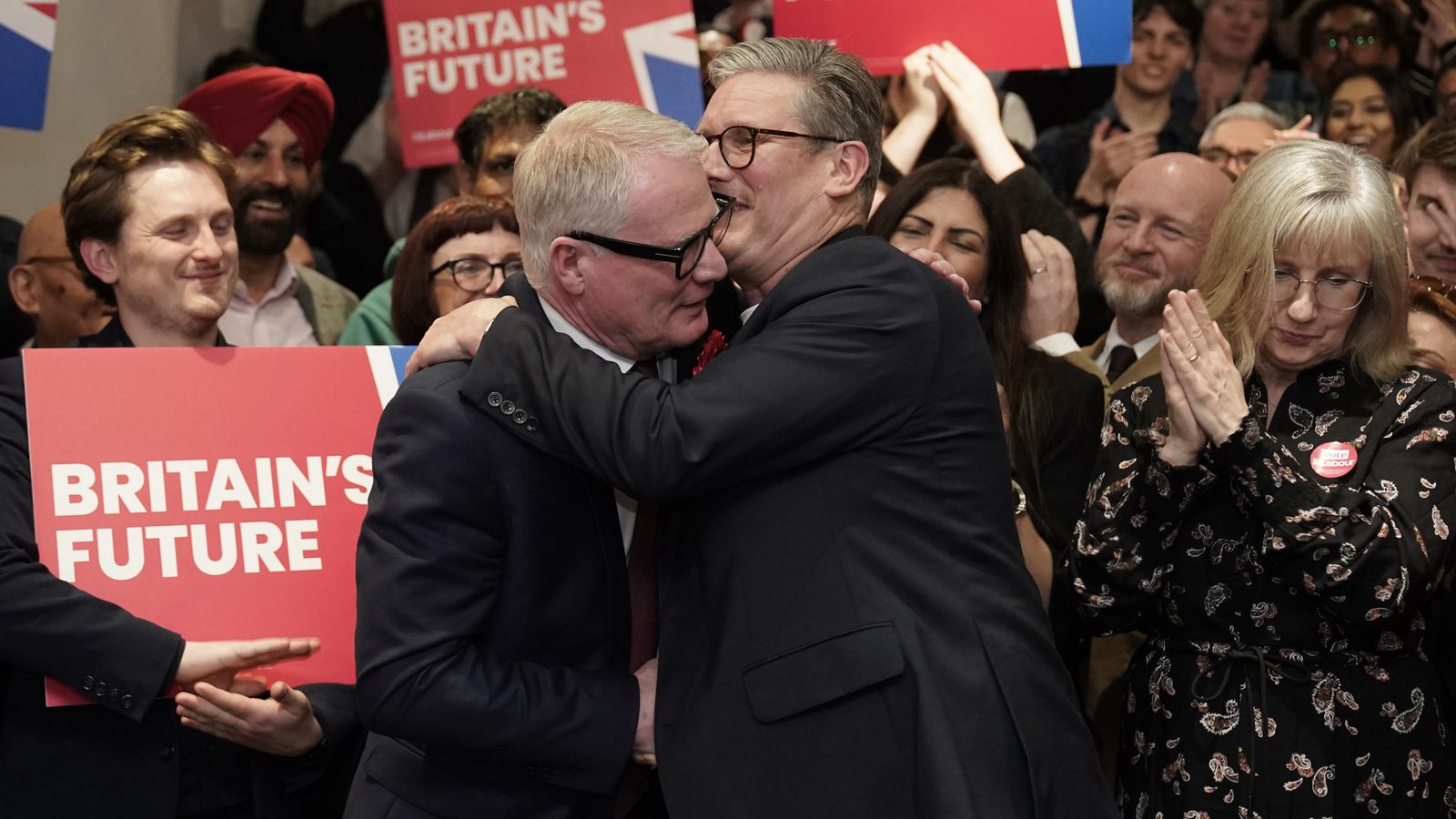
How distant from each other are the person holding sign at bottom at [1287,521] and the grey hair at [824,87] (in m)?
0.66

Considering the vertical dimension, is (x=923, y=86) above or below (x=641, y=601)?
above

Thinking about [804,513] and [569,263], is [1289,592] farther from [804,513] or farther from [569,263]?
[569,263]

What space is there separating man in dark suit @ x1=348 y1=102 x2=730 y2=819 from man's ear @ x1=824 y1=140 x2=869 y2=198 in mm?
289

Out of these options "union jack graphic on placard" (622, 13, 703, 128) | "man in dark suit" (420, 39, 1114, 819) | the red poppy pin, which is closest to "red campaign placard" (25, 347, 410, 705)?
the red poppy pin

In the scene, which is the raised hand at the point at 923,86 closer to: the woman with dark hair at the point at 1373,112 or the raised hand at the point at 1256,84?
the woman with dark hair at the point at 1373,112

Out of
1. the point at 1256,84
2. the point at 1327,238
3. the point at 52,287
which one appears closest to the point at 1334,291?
the point at 1327,238

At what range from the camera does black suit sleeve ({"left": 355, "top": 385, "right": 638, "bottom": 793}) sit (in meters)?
2.35

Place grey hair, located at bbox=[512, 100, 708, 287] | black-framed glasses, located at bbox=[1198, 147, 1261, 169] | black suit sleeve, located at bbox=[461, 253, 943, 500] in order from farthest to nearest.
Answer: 1. black-framed glasses, located at bbox=[1198, 147, 1261, 169]
2. grey hair, located at bbox=[512, 100, 708, 287]
3. black suit sleeve, located at bbox=[461, 253, 943, 500]

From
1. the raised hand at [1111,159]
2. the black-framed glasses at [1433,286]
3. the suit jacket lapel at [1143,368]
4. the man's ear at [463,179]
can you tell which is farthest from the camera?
the raised hand at [1111,159]

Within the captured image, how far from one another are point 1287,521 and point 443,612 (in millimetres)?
1490

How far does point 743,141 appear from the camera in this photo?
8.87 ft

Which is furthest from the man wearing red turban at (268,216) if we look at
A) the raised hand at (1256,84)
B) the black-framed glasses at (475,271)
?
the raised hand at (1256,84)

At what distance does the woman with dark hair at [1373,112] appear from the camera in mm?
5688

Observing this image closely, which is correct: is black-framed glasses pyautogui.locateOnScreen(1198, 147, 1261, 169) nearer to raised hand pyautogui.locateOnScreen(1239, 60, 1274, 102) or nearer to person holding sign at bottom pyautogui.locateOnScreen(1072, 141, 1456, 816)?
raised hand pyautogui.locateOnScreen(1239, 60, 1274, 102)
